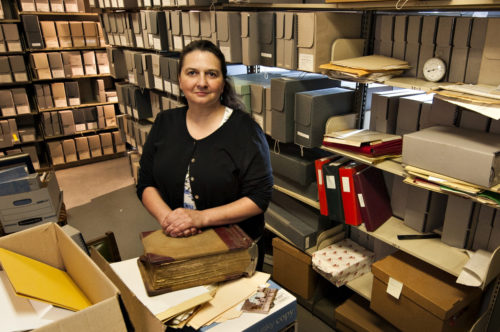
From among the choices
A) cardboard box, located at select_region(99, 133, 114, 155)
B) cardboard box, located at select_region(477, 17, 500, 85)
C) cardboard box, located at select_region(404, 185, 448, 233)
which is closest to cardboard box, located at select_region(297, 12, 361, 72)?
cardboard box, located at select_region(477, 17, 500, 85)

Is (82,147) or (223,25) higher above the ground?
(223,25)

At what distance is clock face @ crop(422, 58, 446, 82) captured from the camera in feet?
5.06

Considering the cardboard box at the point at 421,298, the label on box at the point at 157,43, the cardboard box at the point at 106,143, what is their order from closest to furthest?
the cardboard box at the point at 421,298
the label on box at the point at 157,43
the cardboard box at the point at 106,143

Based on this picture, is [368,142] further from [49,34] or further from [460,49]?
[49,34]

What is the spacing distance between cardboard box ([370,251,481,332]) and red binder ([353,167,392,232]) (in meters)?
0.21

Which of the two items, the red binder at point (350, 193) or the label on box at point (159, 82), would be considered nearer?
the red binder at point (350, 193)

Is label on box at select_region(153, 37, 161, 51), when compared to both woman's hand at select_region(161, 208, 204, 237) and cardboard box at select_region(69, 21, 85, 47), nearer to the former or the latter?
cardboard box at select_region(69, 21, 85, 47)

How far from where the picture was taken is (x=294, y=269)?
2.28 meters

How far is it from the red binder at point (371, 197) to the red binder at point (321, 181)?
204mm

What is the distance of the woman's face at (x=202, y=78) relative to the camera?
127 centimetres

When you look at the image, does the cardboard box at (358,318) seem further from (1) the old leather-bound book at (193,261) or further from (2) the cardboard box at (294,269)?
(1) the old leather-bound book at (193,261)

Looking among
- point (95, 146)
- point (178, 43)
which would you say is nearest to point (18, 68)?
point (95, 146)

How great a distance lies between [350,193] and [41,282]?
4.76 feet

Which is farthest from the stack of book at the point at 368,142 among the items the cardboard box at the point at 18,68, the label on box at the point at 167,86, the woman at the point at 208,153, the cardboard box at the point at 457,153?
the cardboard box at the point at 18,68
